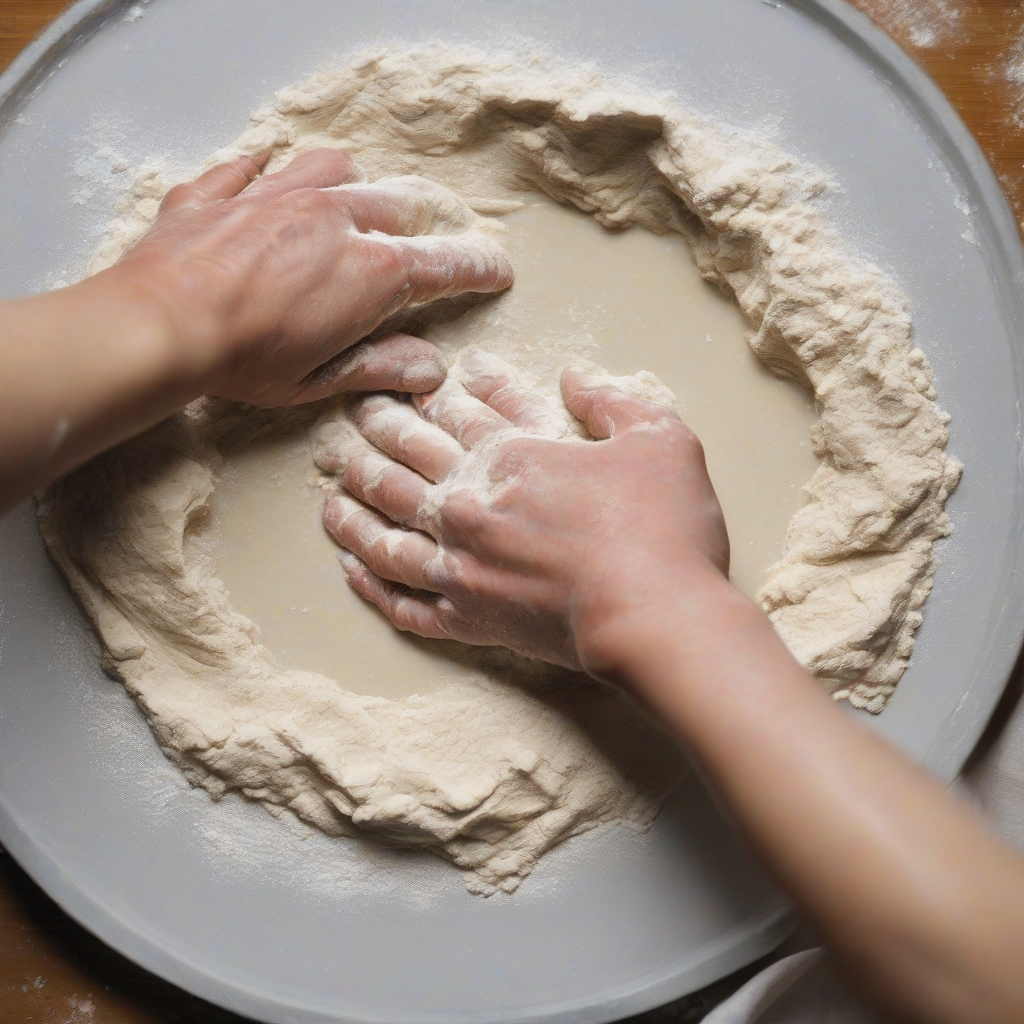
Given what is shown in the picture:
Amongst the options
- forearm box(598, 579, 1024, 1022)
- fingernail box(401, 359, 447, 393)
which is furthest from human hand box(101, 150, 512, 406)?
forearm box(598, 579, 1024, 1022)

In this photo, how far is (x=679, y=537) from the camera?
0.86 metres

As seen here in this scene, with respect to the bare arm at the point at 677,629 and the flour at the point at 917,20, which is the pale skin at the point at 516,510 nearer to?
the bare arm at the point at 677,629

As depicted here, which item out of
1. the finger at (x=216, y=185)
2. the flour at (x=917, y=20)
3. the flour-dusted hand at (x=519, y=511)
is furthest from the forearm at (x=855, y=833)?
the flour at (x=917, y=20)

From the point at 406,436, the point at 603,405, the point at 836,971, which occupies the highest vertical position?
the point at 603,405

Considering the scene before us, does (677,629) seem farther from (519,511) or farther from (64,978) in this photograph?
(64,978)

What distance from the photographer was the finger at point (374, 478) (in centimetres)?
103

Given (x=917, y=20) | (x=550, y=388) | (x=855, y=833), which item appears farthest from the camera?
(x=917, y=20)

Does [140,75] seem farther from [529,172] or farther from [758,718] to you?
[758,718]

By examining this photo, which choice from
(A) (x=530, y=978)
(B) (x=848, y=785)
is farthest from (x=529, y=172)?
(A) (x=530, y=978)

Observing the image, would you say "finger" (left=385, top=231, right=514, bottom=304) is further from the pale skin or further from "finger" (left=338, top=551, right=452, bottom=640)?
"finger" (left=338, top=551, right=452, bottom=640)

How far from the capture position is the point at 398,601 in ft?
3.50

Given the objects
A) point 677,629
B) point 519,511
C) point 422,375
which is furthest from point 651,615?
point 422,375

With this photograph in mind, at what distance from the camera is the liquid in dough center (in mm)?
1097

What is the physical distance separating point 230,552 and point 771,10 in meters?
0.92
